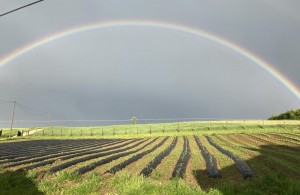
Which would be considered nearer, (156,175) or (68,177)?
(68,177)

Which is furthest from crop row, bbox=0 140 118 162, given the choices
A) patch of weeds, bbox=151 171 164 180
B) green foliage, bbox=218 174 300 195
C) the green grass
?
the green grass

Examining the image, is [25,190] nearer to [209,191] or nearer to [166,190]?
[166,190]

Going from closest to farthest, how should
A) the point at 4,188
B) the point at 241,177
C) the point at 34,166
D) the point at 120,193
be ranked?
the point at 120,193 → the point at 4,188 → the point at 241,177 → the point at 34,166

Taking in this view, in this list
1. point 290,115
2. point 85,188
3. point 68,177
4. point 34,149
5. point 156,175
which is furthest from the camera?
point 290,115

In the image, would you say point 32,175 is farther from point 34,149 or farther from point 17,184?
point 34,149

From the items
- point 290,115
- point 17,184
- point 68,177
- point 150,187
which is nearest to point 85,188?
point 68,177

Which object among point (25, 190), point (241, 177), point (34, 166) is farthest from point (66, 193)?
point (241, 177)

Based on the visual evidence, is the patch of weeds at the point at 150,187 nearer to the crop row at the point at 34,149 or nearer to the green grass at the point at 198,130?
the crop row at the point at 34,149

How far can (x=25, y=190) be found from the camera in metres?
11.4

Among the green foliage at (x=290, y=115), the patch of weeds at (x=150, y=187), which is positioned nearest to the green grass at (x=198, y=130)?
the green foliage at (x=290, y=115)

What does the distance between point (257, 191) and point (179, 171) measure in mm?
4259

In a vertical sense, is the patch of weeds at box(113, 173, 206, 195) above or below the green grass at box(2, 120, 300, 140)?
below

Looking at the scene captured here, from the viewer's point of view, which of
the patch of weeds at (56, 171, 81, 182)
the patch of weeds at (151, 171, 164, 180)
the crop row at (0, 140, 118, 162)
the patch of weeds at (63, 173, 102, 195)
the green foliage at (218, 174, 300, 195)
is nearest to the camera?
the green foliage at (218, 174, 300, 195)

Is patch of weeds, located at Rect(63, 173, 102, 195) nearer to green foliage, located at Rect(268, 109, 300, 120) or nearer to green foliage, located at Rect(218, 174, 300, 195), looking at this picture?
green foliage, located at Rect(218, 174, 300, 195)
